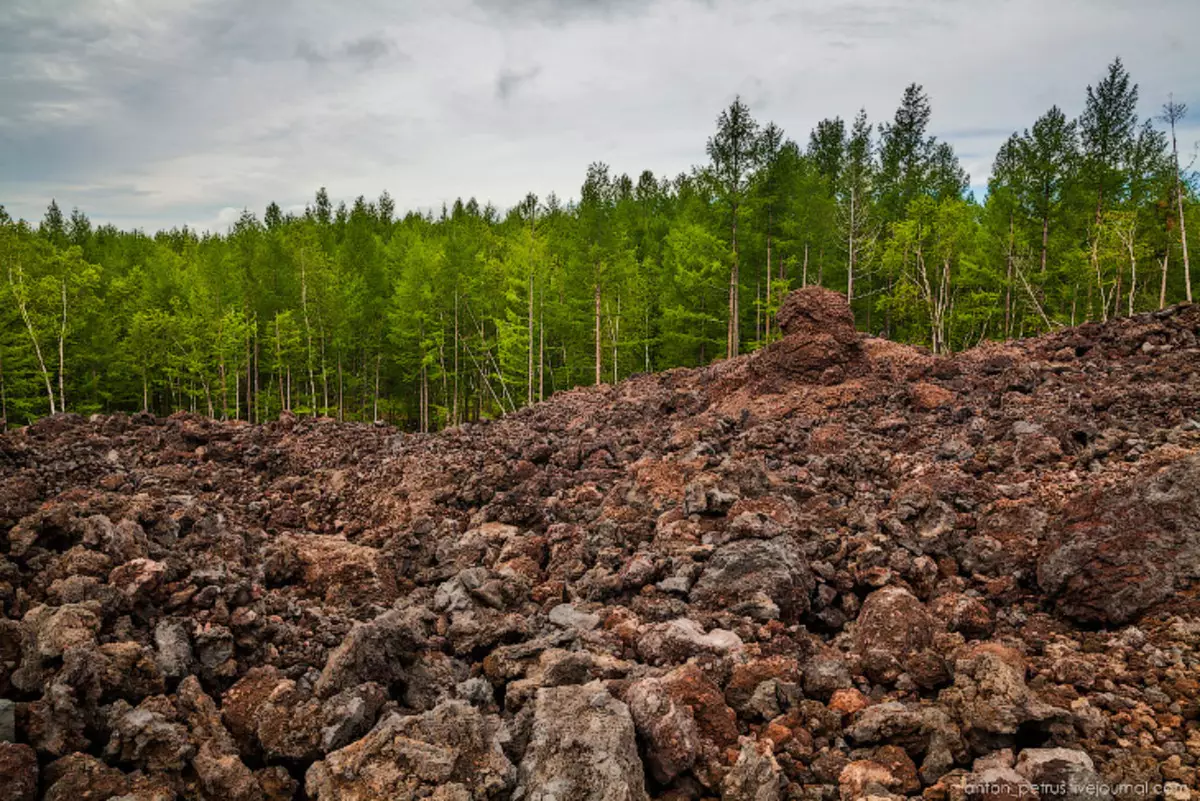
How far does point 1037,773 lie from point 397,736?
4.34 m

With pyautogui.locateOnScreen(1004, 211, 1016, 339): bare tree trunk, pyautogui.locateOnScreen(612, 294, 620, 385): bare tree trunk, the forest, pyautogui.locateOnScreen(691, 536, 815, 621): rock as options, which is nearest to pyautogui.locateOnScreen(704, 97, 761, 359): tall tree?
the forest

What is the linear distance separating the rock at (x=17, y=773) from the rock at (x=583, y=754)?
126 inches

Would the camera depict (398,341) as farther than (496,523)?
Yes

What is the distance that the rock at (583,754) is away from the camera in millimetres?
4434

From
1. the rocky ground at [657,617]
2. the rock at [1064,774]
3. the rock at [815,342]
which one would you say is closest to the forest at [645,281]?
the rock at [815,342]

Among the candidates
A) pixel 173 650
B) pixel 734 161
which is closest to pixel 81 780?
pixel 173 650

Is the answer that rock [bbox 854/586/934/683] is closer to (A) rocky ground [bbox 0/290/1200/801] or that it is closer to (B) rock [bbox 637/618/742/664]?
(A) rocky ground [bbox 0/290/1200/801]

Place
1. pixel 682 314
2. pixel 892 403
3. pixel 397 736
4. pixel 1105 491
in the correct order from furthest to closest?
1. pixel 682 314
2. pixel 892 403
3. pixel 1105 491
4. pixel 397 736

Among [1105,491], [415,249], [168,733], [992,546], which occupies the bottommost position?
[168,733]

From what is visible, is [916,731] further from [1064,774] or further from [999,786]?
[1064,774]

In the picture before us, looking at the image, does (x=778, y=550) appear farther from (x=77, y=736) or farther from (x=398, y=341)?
(x=398, y=341)

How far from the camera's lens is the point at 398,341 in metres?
36.0

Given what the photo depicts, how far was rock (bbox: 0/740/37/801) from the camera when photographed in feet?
13.9

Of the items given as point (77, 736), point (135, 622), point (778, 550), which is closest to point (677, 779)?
point (778, 550)
